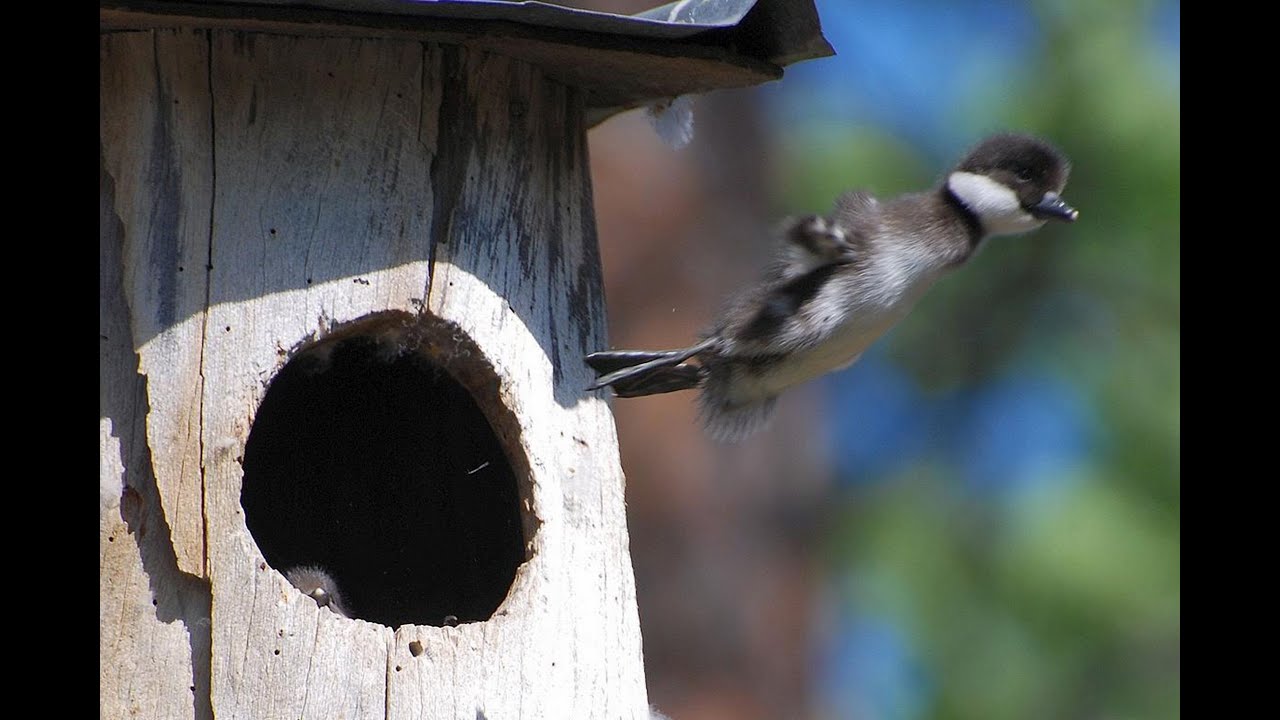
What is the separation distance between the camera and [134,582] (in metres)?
2.40

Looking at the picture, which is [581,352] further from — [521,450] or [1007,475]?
[1007,475]

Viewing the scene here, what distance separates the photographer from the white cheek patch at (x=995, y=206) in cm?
279

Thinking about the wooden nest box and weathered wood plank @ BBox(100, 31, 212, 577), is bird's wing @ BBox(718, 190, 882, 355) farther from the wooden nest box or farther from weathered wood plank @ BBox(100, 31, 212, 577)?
weathered wood plank @ BBox(100, 31, 212, 577)

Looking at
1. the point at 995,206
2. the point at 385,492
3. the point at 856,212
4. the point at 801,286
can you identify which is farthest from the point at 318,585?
the point at 995,206

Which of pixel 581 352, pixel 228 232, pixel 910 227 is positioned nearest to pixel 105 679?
pixel 228 232

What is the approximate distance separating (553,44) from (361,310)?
0.56 m

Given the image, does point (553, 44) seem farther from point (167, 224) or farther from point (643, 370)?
point (167, 224)

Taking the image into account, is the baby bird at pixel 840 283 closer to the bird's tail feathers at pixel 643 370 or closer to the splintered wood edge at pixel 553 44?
the bird's tail feathers at pixel 643 370

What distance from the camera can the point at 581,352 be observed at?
279 centimetres

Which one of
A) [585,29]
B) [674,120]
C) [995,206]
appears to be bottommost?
[995,206]

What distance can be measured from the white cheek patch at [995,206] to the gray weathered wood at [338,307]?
75 cm

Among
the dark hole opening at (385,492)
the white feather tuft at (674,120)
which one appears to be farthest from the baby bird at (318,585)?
the white feather tuft at (674,120)

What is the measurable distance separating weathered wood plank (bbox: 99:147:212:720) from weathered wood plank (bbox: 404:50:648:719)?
1.08 ft

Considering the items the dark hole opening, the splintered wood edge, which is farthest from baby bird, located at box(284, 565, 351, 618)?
the splintered wood edge
